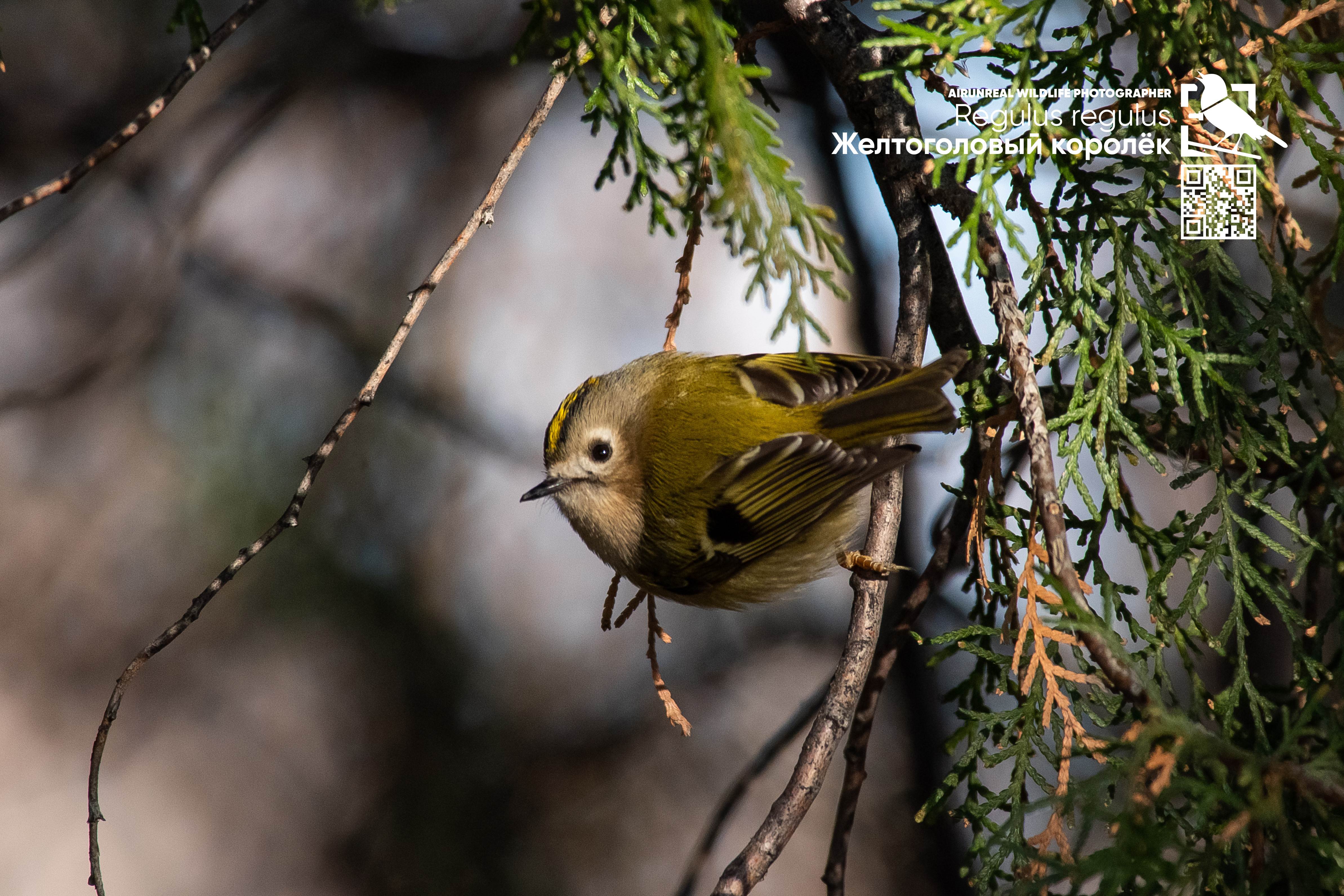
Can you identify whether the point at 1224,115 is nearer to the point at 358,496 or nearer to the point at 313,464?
the point at 313,464

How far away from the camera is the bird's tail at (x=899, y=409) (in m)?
0.78

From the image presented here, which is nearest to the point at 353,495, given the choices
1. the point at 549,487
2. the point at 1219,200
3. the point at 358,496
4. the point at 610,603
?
the point at 358,496

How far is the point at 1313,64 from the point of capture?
2.04ft

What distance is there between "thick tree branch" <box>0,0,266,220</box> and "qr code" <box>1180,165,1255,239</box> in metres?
0.78

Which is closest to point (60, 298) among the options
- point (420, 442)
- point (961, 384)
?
point (420, 442)

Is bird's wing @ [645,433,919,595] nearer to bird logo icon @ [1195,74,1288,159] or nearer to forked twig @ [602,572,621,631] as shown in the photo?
forked twig @ [602,572,621,631]

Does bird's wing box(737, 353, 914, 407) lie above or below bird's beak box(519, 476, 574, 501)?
above

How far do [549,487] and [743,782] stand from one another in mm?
609

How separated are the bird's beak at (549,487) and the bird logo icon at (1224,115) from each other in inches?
30.1

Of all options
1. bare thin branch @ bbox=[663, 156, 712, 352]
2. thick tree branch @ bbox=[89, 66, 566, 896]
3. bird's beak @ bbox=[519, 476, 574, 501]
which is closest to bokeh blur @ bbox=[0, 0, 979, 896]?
bird's beak @ bbox=[519, 476, 574, 501]

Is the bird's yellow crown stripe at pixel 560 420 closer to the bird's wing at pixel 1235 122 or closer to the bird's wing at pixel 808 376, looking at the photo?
the bird's wing at pixel 808 376

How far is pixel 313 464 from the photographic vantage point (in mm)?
632

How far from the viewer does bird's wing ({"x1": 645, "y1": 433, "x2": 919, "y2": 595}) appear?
2.98 feet

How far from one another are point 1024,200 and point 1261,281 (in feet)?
2.74
